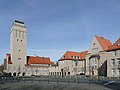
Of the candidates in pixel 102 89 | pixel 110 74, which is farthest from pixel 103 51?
pixel 102 89

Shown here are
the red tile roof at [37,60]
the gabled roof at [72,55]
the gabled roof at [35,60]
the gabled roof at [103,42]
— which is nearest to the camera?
the gabled roof at [103,42]

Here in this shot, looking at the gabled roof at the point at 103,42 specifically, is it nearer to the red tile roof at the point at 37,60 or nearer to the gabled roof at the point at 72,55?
the gabled roof at the point at 72,55

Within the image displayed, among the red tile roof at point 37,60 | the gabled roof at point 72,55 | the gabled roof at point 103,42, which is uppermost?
the gabled roof at point 103,42

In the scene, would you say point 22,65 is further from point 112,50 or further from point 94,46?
point 112,50

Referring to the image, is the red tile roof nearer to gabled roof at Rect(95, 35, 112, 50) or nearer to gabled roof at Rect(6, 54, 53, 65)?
gabled roof at Rect(6, 54, 53, 65)

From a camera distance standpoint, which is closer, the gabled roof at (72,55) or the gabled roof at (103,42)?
the gabled roof at (103,42)

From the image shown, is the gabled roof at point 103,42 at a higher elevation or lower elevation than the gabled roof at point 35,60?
higher

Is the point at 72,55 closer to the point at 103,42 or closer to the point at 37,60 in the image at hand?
the point at 103,42

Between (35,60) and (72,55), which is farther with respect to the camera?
(35,60)

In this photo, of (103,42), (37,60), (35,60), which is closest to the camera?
(103,42)

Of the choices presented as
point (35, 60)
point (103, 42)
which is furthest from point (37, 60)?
point (103, 42)

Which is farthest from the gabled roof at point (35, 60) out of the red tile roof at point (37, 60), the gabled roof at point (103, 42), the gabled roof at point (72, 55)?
the gabled roof at point (103, 42)

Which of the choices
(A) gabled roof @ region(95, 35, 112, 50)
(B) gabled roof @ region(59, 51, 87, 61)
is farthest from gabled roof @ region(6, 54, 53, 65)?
(A) gabled roof @ region(95, 35, 112, 50)

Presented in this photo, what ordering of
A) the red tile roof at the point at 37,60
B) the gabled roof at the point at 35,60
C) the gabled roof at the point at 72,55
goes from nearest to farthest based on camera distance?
the gabled roof at the point at 72,55
the gabled roof at the point at 35,60
the red tile roof at the point at 37,60
